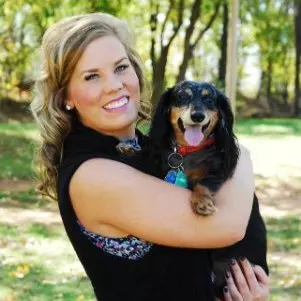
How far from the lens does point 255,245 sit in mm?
2330

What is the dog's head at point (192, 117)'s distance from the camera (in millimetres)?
2451

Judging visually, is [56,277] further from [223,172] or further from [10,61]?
[10,61]

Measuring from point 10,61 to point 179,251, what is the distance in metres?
21.1

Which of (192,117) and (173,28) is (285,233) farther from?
(173,28)

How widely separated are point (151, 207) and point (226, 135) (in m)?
0.54

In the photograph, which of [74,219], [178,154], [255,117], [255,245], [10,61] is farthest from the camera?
[255,117]

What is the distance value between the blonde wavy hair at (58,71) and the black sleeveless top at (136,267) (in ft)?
0.64

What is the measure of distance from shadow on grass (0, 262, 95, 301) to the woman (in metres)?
3.01

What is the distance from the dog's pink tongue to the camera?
2.44m

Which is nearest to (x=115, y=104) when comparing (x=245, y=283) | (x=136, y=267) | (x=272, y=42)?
(x=136, y=267)

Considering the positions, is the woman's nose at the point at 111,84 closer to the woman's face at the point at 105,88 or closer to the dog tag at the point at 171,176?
the woman's face at the point at 105,88

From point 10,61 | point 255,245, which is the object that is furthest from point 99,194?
point 10,61

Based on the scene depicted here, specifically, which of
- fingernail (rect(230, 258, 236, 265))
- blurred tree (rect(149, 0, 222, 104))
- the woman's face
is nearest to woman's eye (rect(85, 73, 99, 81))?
the woman's face

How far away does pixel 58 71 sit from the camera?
2277 millimetres
